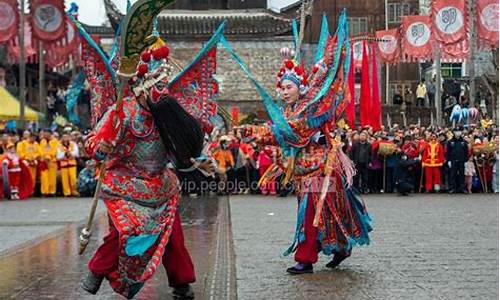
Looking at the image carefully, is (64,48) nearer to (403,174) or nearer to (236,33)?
(403,174)

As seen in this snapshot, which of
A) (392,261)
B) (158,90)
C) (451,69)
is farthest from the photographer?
(451,69)

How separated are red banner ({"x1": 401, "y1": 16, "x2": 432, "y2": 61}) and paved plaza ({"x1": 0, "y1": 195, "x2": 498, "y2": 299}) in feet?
33.8

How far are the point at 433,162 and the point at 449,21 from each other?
4.69 meters

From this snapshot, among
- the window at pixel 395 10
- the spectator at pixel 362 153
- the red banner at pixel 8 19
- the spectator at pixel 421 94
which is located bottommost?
the spectator at pixel 362 153

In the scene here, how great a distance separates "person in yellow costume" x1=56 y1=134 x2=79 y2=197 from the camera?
63.1 feet

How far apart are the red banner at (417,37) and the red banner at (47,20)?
985 cm

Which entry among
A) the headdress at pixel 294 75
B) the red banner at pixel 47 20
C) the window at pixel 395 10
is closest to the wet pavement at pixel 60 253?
the headdress at pixel 294 75

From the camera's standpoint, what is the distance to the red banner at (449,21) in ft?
74.3

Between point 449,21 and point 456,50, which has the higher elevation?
point 449,21

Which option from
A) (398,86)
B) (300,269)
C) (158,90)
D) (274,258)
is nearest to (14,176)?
(274,258)

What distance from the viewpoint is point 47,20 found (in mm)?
21891

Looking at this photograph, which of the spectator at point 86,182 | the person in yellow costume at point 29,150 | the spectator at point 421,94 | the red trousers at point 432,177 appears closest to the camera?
the person in yellow costume at point 29,150

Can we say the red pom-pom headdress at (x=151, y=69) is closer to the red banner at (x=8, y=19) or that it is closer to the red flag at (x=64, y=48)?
the red banner at (x=8, y=19)

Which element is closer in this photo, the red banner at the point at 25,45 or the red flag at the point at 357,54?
the red banner at the point at 25,45
